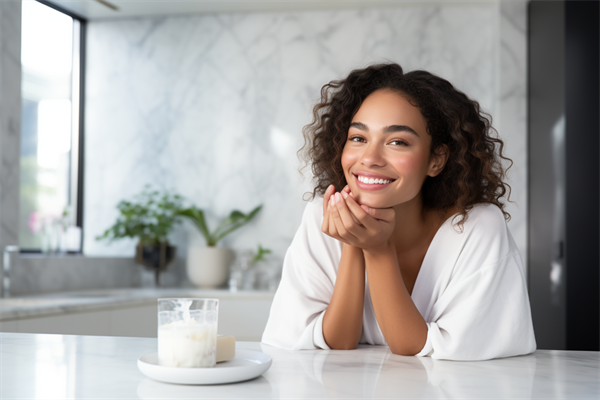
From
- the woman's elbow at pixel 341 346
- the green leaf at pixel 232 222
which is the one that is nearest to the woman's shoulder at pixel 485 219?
the woman's elbow at pixel 341 346

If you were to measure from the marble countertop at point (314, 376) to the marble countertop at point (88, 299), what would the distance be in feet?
3.46

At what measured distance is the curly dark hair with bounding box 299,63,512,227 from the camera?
1104 millimetres

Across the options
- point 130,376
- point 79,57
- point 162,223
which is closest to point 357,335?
point 130,376

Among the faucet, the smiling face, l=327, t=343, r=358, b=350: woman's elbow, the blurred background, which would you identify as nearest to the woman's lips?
the smiling face

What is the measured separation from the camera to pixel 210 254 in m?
2.94

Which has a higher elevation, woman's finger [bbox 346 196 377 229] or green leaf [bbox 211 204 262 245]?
woman's finger [bbox 346 196 377 229]

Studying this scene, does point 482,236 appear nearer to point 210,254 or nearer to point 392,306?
point 392,306

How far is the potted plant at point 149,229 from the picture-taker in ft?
9.63

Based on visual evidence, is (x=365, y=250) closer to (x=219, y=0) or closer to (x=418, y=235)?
(x=418, y=235)

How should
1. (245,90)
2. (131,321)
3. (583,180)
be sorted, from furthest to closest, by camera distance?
(245,90)
(131,321)
(583,180)

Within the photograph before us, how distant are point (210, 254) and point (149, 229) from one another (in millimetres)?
359

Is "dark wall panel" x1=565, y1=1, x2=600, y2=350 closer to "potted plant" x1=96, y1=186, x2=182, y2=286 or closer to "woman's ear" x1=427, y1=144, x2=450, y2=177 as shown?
"woman's ear" x1=427, y1=144, x2=450, y2=177

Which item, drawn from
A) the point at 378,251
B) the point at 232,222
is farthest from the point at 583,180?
the point at 232,222

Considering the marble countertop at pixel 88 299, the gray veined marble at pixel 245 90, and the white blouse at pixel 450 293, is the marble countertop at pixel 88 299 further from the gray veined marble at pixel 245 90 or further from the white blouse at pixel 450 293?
the white blouse at pixel 450 293
